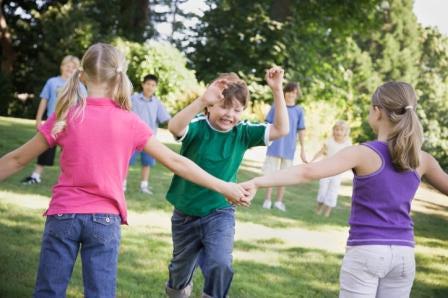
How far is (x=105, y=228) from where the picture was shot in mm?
2852

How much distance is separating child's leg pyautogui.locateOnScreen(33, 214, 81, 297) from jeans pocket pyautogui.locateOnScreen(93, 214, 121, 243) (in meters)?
0.09

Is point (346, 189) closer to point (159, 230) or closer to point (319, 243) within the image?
point (319, 243)

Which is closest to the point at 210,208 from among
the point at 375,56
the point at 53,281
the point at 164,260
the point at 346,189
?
the point at 53,281

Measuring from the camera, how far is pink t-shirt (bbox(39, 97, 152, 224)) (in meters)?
2.84

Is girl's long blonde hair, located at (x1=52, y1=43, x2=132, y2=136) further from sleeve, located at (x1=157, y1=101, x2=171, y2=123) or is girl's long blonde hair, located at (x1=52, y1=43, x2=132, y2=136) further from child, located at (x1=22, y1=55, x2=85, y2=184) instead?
sleeve, located at (x1=157, y1=101, x2=171, y2=123)

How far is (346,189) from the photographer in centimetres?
1316

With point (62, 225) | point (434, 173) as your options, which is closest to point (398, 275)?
point (434, 173)

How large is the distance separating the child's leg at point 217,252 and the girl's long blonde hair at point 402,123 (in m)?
1.25

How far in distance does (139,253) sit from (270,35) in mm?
18483

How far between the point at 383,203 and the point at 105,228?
1.45 m

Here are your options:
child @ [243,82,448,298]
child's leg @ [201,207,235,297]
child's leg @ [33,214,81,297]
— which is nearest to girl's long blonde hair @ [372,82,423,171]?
child @ [243,82,448,298]

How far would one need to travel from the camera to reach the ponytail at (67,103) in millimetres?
2846

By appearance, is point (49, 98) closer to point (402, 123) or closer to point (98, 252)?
point (98, 252)

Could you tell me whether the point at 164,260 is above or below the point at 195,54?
below
